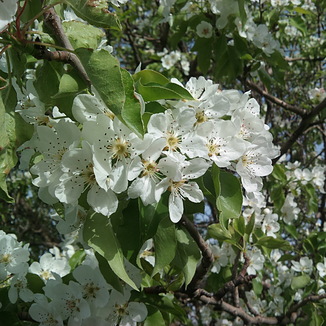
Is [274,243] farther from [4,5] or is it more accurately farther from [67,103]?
[4,5]

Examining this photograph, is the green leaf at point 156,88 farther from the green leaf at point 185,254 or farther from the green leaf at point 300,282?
the green leaf at point 300,282

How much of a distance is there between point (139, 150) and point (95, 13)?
330 millimetres

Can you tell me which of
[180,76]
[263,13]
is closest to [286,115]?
[180,76]

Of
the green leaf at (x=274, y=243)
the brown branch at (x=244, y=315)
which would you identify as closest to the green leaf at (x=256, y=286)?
the brown branch at (x=244, y=315)

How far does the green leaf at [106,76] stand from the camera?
91cm

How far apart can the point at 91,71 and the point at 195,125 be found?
12.4 inches

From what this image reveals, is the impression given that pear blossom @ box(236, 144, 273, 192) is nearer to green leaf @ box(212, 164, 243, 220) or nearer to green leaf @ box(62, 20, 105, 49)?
green leaf @ box(212, 164, 243, 220)

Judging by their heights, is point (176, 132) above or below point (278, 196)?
above

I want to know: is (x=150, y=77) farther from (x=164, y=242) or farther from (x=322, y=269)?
(x=322, y=269)

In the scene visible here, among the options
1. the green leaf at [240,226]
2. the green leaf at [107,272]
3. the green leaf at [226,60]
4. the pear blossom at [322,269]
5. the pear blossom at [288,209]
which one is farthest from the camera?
the pear blossom at [288,209]

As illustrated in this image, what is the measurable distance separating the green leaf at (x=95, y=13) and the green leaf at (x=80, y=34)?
135mm

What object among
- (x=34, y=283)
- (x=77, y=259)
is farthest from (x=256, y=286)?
(x=34, y=283)

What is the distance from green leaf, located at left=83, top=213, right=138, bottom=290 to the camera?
1.06 m

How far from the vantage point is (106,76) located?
37.5 inches
